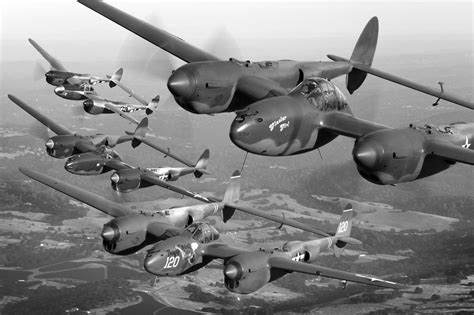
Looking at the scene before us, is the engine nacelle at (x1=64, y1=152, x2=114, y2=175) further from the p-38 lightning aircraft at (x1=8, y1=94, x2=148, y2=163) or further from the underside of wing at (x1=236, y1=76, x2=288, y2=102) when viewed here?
the underside of wing at (x1=236, y1=76, x2=288, y2=102)

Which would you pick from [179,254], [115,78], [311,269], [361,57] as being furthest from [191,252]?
[115,78]

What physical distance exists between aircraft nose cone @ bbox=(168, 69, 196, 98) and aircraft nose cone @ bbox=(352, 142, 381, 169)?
10.7 metres

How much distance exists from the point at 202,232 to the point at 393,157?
98.8ft

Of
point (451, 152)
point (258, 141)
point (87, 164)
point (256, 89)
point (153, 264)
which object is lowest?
point (87, 164)

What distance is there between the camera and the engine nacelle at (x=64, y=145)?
78.3m

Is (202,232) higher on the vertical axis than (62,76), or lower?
lower

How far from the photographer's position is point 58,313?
183 meters

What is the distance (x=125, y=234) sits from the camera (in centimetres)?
5606

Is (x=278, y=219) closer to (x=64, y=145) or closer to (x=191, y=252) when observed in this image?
(x=191, y=252)

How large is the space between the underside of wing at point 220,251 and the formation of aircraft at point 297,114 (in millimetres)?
17386

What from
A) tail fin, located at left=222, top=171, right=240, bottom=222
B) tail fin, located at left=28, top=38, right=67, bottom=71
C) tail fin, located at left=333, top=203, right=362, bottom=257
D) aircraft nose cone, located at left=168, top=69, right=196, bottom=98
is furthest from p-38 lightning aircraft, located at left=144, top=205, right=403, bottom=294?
tail fin, located at left=28, top=38, right=67, bottom=71

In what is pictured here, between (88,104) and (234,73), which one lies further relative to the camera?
(88,104)

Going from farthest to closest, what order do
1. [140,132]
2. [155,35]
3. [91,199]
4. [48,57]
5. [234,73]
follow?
[48,57] < [140,132] < [91,199] < [155,35] < [234,73]

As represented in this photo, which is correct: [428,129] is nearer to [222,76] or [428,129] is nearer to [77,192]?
[222,76]
